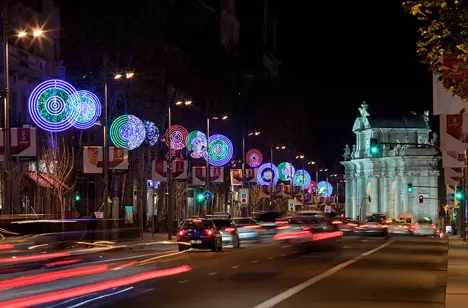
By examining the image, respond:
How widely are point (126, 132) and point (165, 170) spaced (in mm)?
4376

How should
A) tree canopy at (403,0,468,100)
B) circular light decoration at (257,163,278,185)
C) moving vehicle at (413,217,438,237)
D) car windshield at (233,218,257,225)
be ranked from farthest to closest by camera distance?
circular light decoration at (257,163,278,185) < moving vehicle at (413,217,438,237) < car windshield at (233,218,257,225) < tree canopy at (403,0,468,100)

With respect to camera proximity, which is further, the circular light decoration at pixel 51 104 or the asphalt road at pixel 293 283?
the circular light decoration at pixel 51 104

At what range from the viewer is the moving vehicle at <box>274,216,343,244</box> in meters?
45.7

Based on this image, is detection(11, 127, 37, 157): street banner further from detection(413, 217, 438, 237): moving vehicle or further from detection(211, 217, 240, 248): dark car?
detection(413, 217, 438, 237): moving vehicle

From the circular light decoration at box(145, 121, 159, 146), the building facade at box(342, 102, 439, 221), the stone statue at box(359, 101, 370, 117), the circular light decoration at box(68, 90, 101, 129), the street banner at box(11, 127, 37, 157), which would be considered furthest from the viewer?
the stone statue at box(359, 101, 370, 117)

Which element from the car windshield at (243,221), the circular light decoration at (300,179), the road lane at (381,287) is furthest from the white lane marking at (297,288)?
the circular light decoration at (300,179)

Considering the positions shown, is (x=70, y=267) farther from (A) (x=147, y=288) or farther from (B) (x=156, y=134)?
(B) (x=156, y=134)

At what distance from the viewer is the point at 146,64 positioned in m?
73.5

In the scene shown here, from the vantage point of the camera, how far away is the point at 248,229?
5422cm

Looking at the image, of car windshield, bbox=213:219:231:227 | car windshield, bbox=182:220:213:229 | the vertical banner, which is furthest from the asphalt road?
the vertical banner

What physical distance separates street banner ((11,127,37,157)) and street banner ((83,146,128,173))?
8.26 m

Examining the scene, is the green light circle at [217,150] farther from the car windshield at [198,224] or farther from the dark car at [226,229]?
the car windshield at [198,224]

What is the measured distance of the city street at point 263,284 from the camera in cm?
1952

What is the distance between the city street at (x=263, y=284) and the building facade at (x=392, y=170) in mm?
121889
